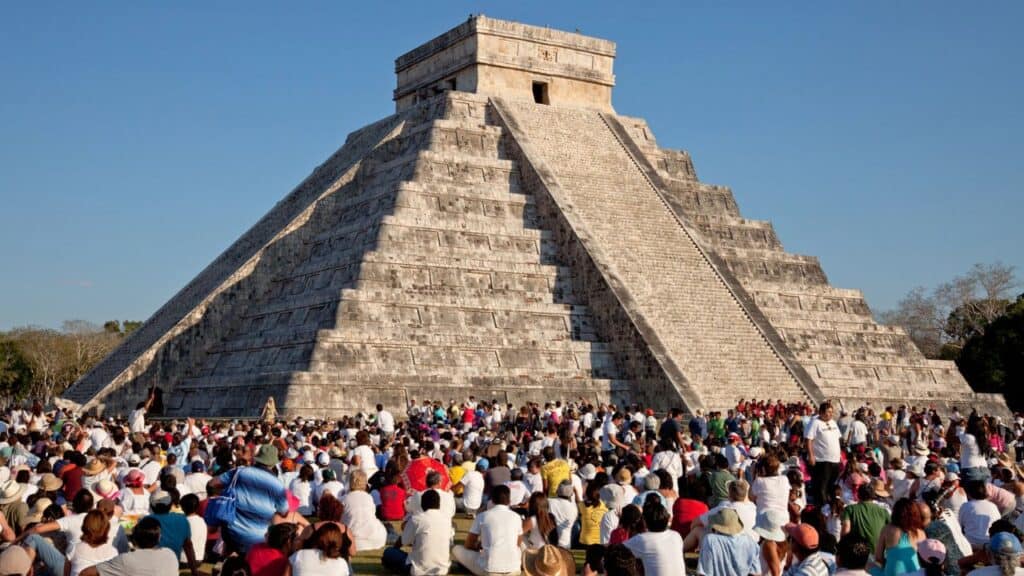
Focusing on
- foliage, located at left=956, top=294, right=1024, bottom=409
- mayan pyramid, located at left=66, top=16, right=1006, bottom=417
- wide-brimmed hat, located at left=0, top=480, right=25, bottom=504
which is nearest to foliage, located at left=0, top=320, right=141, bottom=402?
mayan pyramid, located at left=66, top=16, right=1006, bottom=417

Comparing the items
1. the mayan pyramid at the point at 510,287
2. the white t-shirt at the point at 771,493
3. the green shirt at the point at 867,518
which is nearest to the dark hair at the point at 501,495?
the white t-shirt at the point at 771,493

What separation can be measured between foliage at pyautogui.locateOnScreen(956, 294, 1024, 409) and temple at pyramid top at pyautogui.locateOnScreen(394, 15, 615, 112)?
17.8 m

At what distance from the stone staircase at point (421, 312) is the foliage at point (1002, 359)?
21.1 m

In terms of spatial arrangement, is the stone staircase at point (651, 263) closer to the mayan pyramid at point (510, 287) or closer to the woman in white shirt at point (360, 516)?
the mayan pyramid at point (510, 287)

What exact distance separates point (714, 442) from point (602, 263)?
1463 centimetres

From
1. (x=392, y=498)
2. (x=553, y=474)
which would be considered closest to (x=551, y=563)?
(x=392, y=498)

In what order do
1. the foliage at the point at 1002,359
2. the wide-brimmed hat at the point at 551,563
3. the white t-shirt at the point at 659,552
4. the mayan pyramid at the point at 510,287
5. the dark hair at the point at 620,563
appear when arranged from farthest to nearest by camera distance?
the foliage at the point at 1002,359
the mayan pyramid at the point at 510,287
the wide-brimmed hat at the point at 551,563
the white t-shirt at the point at 659,552
the dark hair at the point at 620,563

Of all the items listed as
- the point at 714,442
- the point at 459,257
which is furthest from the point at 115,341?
the point at 714,442

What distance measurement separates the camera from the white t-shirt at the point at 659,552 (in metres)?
8.50

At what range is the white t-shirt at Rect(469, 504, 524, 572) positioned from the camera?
10.4 meters

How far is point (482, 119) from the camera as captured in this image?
1458 inches

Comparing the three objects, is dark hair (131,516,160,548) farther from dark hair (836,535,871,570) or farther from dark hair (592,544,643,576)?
dark hair (836,535,871,570)

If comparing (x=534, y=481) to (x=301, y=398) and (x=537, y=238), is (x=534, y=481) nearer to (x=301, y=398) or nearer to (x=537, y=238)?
(x=301, y=398)

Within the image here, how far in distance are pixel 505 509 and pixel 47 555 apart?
3.87 m
